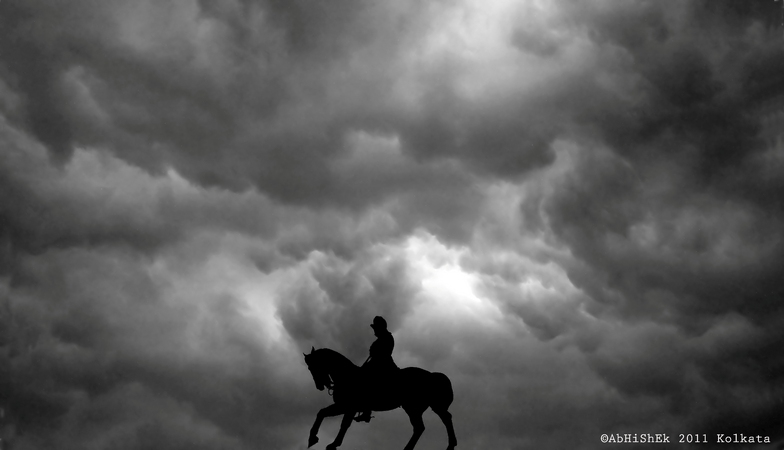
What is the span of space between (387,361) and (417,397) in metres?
1.68

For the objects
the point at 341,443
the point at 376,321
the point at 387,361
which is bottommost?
the point at 341,443

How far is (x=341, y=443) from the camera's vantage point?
21.5m

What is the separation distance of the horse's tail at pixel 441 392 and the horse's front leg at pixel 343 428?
3.04 metres

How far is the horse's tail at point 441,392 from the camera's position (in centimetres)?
2316

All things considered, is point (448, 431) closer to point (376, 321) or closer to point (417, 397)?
point (417, 397)

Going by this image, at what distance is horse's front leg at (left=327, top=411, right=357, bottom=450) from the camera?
20938 millimetres

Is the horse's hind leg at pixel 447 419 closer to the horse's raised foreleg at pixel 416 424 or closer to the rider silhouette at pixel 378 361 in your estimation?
the horse's raised foreleg at pixel 416 424

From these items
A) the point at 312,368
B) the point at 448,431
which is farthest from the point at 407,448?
the point at 312,368

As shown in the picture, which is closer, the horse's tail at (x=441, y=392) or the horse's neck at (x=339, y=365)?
the horse's neck at (x=339, y=365)

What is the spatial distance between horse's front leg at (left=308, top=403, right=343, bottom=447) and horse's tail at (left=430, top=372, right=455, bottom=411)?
3.54 m

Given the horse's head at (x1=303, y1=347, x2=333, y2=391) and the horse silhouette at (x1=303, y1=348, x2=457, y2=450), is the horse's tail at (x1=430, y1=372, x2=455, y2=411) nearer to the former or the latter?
the horse silhouette at (x1=303, y1=348, x2=457, y2=450)

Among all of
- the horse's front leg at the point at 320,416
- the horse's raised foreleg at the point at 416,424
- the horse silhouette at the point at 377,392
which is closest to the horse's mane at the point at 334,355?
the horse silhouette at the point at 377,392

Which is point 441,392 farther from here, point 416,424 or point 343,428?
point 343,428

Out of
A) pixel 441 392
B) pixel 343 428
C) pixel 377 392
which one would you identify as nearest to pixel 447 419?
pixel 441 392
